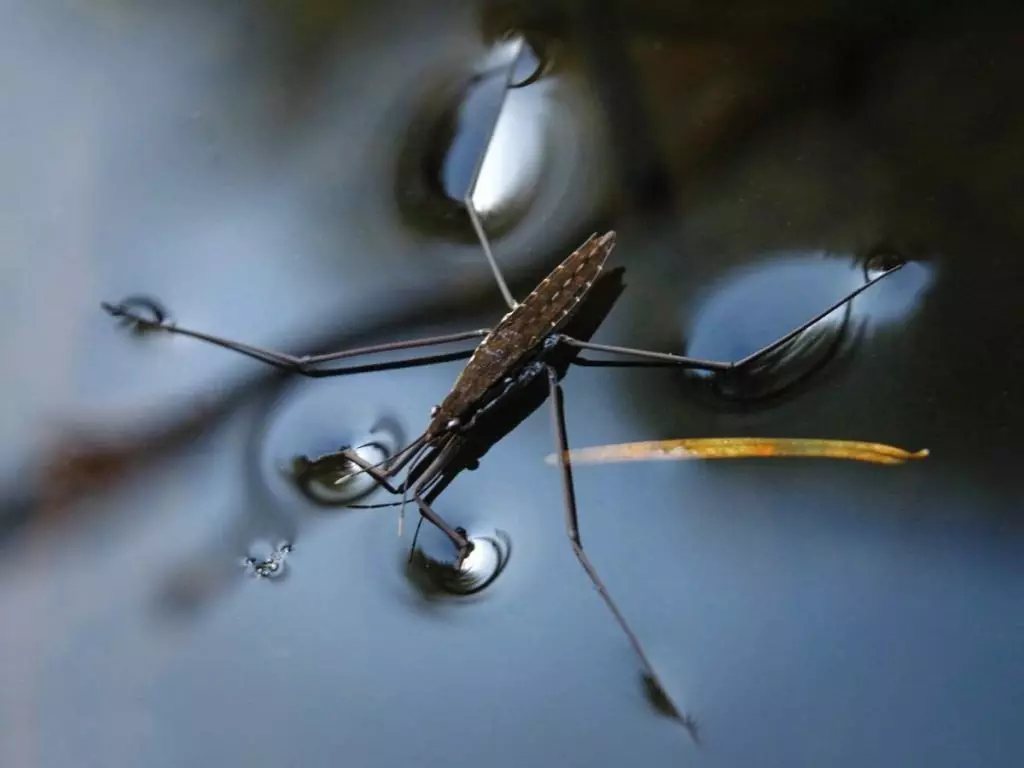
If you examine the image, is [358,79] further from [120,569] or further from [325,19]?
[120,569]

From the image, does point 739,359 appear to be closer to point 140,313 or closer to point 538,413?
point 538,413

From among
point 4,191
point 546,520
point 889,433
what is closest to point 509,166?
point 546,520

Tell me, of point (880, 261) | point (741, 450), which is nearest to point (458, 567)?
point (741, 450)

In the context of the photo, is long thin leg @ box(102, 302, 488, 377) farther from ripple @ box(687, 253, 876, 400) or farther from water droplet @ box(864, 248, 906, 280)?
water droplet @ box(864, 248, 906, 280)

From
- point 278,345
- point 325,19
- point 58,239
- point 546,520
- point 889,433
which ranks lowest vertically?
point 546,520

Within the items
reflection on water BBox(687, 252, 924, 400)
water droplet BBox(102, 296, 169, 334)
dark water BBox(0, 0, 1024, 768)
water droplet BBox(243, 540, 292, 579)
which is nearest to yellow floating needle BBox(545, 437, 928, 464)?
dark water BBox(0, 0, 1024, 768)

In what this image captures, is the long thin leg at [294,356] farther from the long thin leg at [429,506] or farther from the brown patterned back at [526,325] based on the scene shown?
the long thin leg at [429,506]
